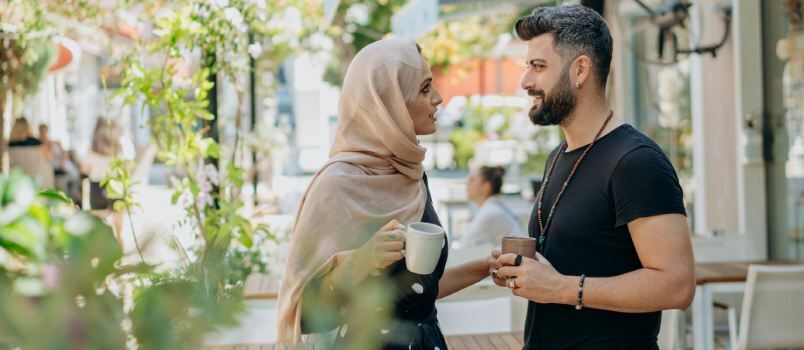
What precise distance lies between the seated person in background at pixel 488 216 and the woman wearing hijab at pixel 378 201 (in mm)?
3761

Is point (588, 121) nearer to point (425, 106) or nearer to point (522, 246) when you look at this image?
point (522, 246)

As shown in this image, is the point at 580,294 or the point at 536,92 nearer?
the point at 580,294

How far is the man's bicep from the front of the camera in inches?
67.7

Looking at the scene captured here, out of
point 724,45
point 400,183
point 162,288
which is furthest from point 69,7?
point 162,288

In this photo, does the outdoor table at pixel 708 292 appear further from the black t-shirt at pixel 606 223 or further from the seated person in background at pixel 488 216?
the black t-shirt at pixel 606 223

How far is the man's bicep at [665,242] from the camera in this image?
5.64ft

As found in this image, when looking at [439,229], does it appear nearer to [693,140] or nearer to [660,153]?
[660,153]

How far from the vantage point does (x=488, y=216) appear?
6.12 m

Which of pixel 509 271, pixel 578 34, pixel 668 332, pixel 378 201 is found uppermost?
pixel 578 34

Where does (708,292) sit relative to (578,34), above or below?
below

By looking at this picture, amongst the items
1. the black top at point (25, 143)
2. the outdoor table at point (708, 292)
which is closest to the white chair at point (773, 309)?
the outdoor table at point (708, 292)

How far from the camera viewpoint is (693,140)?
26.4 feet

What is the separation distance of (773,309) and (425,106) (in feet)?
8.22

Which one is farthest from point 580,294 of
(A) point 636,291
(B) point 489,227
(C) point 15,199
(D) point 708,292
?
(B) point 489,227
